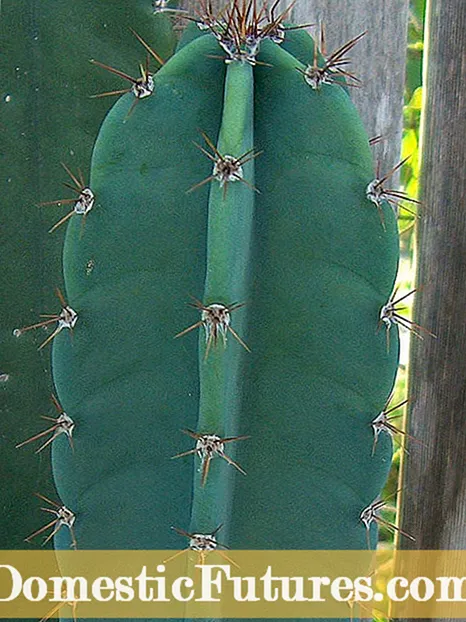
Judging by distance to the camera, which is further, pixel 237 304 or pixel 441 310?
pixel 441 310

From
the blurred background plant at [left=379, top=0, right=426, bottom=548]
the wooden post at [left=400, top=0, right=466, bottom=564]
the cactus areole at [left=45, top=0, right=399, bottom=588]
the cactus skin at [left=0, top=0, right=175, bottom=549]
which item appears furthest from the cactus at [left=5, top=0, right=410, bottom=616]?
the blurred background plant at [left=379, top=0, right=426, bottom=548]

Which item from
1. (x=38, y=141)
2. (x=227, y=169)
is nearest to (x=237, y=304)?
(x=227, y=169)

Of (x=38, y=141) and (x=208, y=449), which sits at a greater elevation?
(x=38, y=141)

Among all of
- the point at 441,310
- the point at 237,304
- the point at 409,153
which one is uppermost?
the point at 409,153

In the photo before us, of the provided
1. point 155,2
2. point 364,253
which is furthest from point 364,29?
point 364,253

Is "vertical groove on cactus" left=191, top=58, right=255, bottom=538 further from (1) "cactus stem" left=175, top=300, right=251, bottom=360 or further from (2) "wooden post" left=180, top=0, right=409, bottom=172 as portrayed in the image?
(2) "wooden post" left=180, top=0, right=409, bottom=172

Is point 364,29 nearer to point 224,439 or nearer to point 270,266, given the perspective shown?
point 270,266

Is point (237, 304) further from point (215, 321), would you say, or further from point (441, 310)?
point (441, 310)
